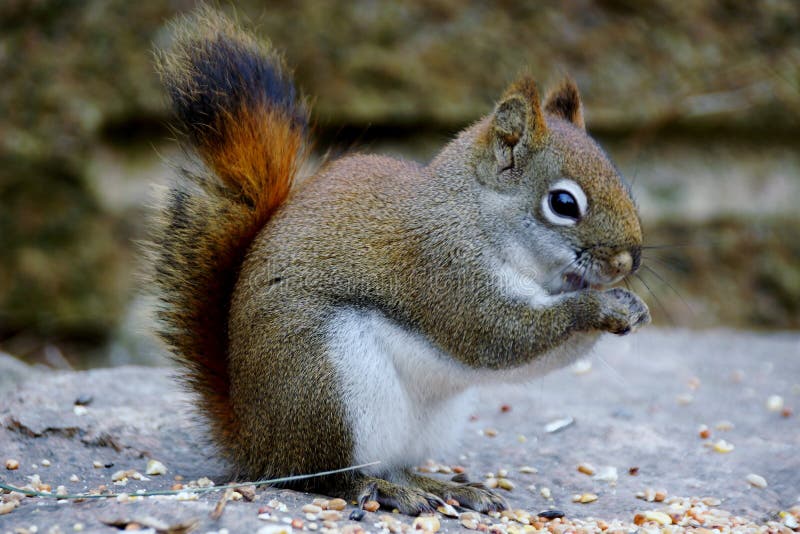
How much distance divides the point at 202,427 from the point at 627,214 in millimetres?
966

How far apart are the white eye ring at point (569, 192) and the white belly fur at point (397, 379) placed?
22 centimetres

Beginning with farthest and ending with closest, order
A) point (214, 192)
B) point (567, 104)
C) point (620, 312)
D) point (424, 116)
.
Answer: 1. point (424, 116)
2. point (567, 104)
3. point (214, 192)
4. point (620, 312)

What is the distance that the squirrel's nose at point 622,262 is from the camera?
6.05 ft

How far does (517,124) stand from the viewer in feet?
6.40

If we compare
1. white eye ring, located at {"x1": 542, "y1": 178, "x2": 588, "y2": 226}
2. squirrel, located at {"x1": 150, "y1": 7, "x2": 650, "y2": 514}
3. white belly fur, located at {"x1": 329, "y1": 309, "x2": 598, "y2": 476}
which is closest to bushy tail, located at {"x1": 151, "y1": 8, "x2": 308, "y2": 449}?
squirrel, located at {"x1": 150, "y1": 7, "x2": 650, "y2": 514}

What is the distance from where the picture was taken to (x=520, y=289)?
1872mm

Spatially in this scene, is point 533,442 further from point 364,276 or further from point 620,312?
point 364,276

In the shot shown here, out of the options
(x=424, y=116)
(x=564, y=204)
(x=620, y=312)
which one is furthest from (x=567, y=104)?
(x=424, y=116)

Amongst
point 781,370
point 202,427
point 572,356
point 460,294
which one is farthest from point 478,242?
point 781,370

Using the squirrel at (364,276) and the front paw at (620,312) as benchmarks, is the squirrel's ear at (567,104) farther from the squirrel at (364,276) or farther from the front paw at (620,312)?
the front paw at (620,312)

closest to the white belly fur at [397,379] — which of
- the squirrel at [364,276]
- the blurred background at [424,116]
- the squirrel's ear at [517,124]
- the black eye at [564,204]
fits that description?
the squirrel at [364,276]

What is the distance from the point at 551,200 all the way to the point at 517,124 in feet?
0.57

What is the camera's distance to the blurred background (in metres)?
3.37

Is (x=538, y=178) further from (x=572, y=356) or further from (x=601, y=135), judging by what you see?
(x=601, y=135)
